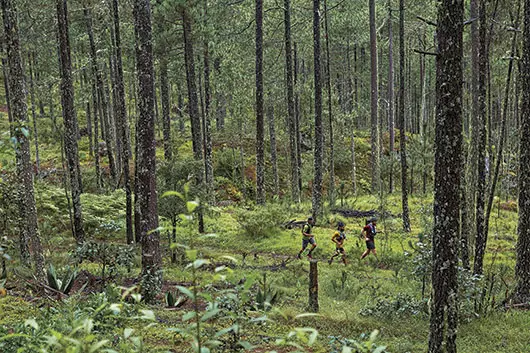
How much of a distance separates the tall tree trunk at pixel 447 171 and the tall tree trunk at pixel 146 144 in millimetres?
5207

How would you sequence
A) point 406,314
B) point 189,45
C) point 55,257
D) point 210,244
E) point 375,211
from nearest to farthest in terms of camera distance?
point 406,314
point 55,257
point 210,244
point 189,45
point 375,211

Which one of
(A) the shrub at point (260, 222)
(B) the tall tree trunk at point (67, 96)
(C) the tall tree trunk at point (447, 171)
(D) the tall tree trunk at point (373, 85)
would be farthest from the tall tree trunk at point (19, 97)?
(D) the tall tree trunk at point (373, 85)

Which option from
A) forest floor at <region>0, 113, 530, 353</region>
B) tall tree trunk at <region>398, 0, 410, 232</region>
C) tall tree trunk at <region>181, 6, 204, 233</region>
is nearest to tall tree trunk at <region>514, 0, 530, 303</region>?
forest floor at <region>0, 113, 530, 353</region>

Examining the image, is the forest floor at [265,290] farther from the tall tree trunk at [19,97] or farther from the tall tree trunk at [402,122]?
the tall tree trunk at [402,122]

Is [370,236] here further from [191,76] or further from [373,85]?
[373,85]

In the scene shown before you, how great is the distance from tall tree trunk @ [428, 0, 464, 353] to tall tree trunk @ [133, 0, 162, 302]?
5207 millimetres

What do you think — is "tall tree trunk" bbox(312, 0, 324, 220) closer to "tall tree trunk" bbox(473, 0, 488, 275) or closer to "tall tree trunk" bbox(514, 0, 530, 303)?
"tall tree trunk" bbox(473, 0, 488, 275)

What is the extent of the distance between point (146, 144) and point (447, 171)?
18.4 ft

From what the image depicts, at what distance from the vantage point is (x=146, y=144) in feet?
27.8

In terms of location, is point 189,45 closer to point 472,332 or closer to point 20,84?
point 20,84

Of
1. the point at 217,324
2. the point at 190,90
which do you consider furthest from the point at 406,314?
the point at 190,90

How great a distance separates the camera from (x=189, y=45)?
17781 mm

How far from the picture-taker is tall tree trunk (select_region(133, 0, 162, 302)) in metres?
8.33

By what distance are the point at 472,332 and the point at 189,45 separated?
580 inches
